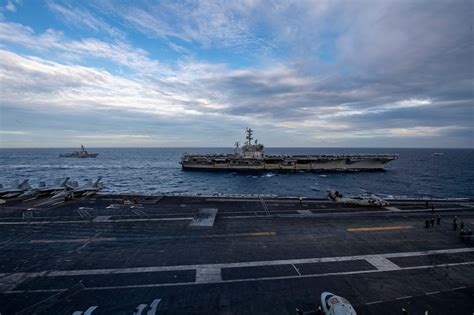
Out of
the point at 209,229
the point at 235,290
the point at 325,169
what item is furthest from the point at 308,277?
the point at 325,169

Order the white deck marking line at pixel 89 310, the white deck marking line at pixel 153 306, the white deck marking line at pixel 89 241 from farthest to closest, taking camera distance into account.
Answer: the white deck marking line at pixel 89 241
the white deck marking line at pixel 89 310
the white deck marking line at pixel 153 306

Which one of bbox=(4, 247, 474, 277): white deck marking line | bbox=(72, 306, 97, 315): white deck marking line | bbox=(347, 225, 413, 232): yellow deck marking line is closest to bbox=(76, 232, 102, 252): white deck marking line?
bbox=(4, 247, 474, 277): white deck marking line

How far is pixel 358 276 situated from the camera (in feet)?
46.0

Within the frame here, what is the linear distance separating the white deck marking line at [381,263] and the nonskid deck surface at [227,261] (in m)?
0.06

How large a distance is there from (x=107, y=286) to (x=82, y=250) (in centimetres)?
586

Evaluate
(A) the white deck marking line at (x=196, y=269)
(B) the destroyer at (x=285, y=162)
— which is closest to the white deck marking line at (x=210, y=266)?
(A) the white deck marking line at (x=196, y=269)

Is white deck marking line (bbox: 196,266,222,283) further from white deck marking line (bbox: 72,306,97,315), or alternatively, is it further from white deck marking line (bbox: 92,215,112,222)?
white deck marking line (bbox: 92,215,112,222)

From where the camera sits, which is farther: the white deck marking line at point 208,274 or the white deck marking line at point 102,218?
the white deck marking line at point 102,218

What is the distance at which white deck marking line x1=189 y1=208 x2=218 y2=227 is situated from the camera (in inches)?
923

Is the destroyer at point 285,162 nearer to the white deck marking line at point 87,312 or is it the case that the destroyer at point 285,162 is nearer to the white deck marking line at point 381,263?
the white deck marking line at point 381,263

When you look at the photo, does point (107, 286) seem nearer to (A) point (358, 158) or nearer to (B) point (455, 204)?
(B) point (455, 204)

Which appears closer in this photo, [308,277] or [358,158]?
[308,277]

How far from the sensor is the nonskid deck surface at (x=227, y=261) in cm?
1177

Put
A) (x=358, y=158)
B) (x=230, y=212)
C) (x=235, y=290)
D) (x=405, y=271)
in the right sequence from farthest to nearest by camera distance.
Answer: (x=358, y=158) < (x=230, y=212) < (x=405, y=271) < (x=235, y=290)
